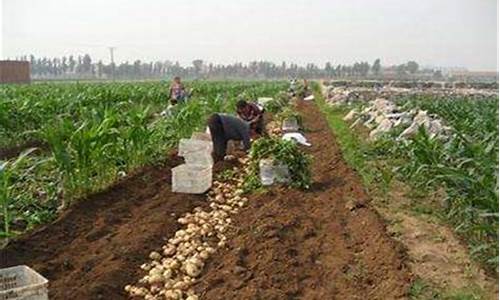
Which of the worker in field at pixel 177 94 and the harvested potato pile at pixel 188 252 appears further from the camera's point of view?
the worker in field at pixel 177 94

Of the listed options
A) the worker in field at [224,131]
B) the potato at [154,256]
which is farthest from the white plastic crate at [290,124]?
the potato at [154,256]

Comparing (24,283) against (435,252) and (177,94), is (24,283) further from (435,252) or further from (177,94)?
(177,94)

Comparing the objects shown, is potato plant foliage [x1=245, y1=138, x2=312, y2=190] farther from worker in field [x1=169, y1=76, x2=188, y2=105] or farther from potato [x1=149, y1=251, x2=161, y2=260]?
worker in field [x1=169, y1=76, x2=188, y2=105]

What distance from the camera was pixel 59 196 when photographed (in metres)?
5.30

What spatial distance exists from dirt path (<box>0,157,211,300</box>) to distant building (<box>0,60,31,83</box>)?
3835 centimetres

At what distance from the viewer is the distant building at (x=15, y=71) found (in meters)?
40.8

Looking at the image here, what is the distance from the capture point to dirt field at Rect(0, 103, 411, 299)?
3471 mm

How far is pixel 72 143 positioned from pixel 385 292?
2.95m

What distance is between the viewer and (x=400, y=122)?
10.0m

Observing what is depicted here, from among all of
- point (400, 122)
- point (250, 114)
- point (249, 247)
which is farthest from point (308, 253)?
point (400, 122)

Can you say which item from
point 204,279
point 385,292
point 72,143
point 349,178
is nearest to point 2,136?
point 72,143

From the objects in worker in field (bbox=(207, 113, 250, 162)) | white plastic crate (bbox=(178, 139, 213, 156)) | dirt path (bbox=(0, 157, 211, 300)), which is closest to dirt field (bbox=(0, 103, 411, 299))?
dirt path (bbox=(0, 157, 211, 300))

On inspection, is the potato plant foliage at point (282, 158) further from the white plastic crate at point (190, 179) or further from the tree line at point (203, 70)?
the tree line at point (203, 70)

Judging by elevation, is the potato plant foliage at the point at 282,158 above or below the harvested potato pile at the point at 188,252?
above
